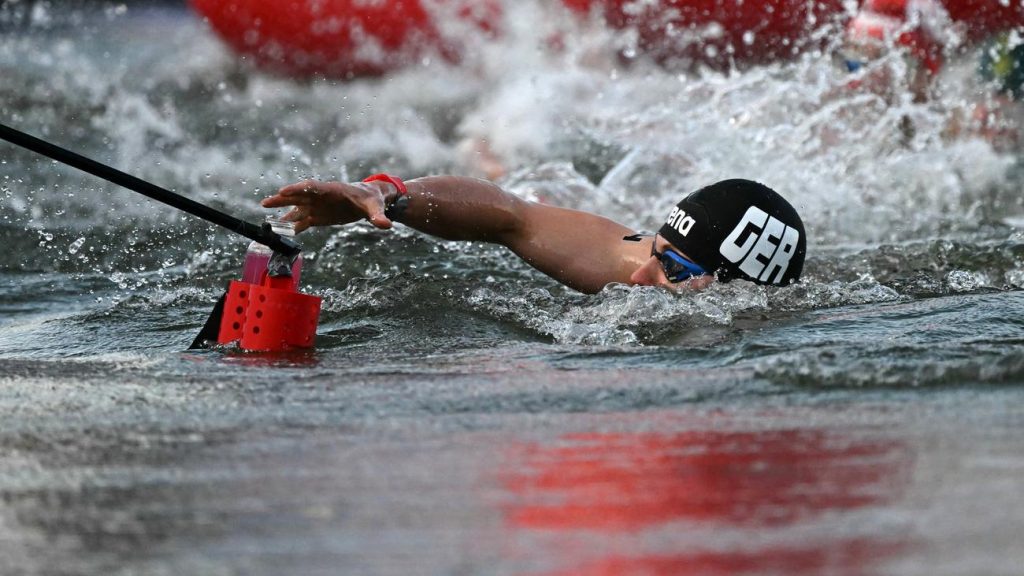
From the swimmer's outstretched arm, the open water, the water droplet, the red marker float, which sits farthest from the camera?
the water droplet

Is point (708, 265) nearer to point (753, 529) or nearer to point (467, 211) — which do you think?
point (467, 211)

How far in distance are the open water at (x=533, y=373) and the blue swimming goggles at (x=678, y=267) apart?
13 centimetres

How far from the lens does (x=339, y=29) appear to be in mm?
10883

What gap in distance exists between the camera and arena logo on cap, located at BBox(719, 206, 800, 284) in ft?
15.8

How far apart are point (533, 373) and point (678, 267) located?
1.46 metres

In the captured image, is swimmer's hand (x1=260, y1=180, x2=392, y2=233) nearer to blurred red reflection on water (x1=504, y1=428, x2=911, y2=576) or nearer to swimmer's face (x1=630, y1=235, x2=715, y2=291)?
swimmer's face (x1=630, y1=235, x2=715, y2=291)

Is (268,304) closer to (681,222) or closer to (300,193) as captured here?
(300,193)

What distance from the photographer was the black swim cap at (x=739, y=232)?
4816 mm

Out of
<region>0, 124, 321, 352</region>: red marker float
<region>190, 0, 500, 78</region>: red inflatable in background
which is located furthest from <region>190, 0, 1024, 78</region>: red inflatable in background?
<region>0, 124, 321, 352</region>: red marker float

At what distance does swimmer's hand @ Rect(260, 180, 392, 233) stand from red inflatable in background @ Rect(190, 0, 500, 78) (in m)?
6.91

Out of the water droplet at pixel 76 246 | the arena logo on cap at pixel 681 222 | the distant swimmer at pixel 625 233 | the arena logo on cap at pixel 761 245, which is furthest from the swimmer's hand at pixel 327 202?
the water droplet at pixel 76 246

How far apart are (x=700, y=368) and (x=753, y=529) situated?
1.62 m

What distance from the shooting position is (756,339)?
4.04m

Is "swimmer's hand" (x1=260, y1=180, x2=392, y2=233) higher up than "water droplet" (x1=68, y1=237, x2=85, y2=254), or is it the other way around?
"swimmer's hand" (x1=260, y1=180, x2=392, y2=233)
